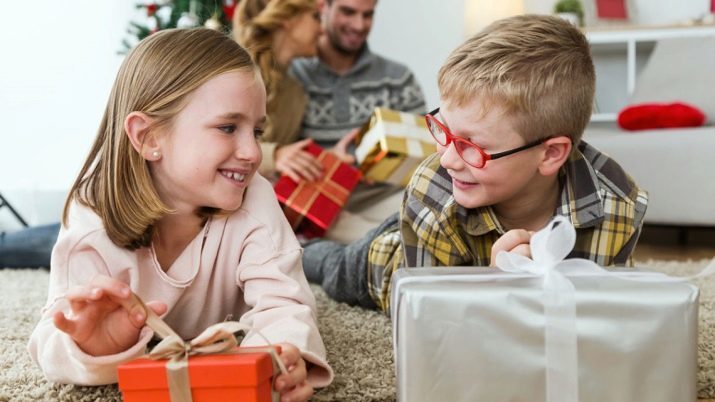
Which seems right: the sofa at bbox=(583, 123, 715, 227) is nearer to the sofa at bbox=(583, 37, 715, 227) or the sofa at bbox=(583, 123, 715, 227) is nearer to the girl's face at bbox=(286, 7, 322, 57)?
the sofa at bbox=(583, 37, 715, 227)

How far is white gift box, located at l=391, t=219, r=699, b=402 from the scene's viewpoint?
0.77 meters

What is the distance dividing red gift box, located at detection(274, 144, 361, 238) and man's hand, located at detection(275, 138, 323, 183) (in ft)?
0.05

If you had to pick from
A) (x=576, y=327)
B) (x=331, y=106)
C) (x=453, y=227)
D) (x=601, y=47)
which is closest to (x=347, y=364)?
(x=453, y=227)

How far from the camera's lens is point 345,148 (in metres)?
2.09

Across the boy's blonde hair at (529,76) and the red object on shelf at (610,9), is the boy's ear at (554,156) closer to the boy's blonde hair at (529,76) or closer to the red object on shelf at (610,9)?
the boy's blonde hair at (529,76)

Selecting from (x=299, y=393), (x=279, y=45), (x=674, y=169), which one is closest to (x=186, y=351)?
(x=299, y=393)

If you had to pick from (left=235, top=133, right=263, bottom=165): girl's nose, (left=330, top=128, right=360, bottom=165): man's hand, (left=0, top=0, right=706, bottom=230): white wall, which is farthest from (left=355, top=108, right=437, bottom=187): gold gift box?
(left=0, top=0, right=706, bottom=230): white wall

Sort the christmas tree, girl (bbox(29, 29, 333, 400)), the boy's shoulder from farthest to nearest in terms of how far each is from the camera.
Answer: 1. the christmas tree
2. the boy's shoulder
3. girl (bbox(29, 29, 333, 400))

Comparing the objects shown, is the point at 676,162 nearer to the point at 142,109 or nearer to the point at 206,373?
the point at 142,109

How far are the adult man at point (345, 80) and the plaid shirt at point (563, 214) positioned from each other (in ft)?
3.15

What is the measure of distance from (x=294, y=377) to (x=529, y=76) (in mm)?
514

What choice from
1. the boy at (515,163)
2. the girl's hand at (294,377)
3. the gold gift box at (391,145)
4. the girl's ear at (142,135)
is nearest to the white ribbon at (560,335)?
the boy at (515,163)

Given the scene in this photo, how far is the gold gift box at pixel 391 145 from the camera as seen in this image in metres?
1.82

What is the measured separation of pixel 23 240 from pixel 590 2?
263 cm
